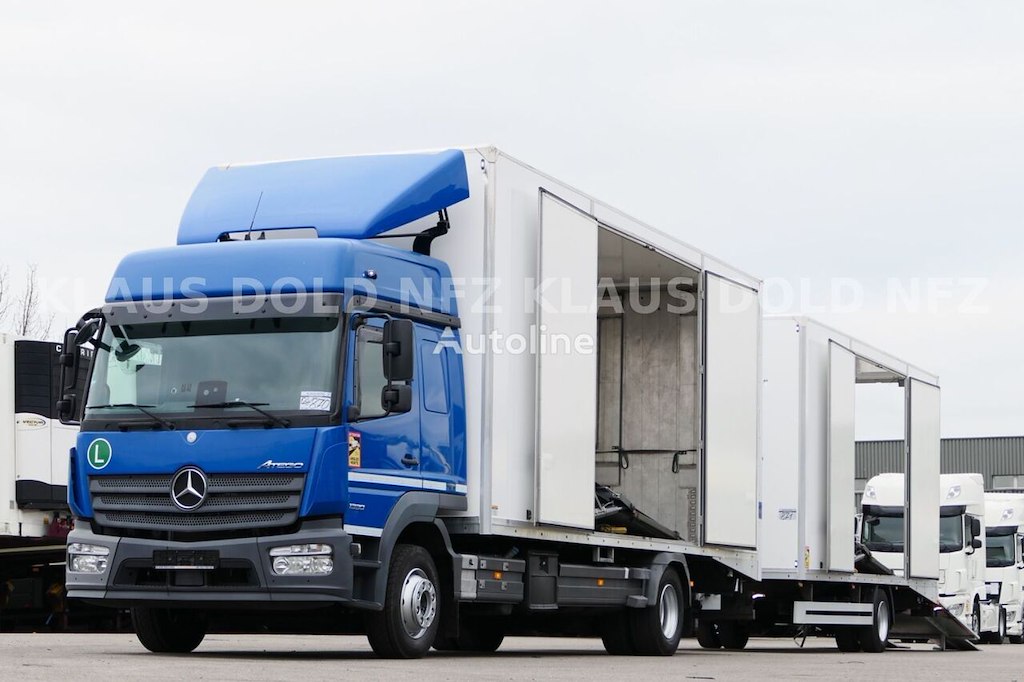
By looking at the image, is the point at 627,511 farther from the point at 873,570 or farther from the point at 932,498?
the point at 932,498

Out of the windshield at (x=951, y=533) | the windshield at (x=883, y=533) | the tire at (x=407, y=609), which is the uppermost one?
the tire at (x=407, y=609)

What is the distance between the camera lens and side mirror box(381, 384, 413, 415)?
1172cm

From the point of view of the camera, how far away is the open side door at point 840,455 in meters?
19.8

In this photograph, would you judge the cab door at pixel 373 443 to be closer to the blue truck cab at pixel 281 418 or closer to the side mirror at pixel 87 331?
the blue truck cab at pixel 281 418

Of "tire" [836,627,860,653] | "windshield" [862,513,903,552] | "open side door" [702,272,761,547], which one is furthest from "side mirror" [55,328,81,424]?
"windshield" [862,513,903,552]

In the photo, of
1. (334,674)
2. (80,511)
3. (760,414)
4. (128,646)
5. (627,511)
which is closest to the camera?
(334,674)

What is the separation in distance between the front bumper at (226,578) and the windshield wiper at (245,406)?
2.43 ft

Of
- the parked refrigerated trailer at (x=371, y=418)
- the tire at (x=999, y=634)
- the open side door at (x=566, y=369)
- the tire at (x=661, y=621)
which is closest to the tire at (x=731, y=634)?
the parked refrigerated trailer at (x=371, y=418)

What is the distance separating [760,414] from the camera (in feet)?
58.8

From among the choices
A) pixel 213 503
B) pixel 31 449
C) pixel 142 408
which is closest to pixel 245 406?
pixel 213 503

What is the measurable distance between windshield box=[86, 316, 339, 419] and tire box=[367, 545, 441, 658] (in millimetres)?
1463

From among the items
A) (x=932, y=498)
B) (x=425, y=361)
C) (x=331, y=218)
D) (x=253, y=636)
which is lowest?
(x=253, y=636)

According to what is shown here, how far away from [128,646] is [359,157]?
502 centimetres

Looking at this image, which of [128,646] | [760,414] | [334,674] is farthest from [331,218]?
[760,414]
